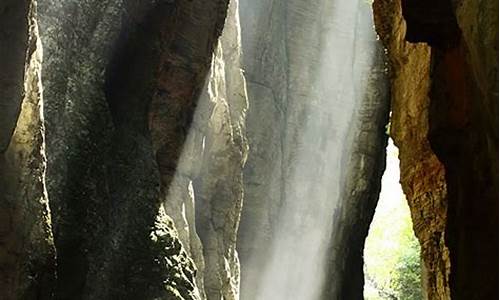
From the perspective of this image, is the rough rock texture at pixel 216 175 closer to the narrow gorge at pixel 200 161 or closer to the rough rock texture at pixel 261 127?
the narrow gorge at pixel 200 161

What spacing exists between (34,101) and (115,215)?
278 cm

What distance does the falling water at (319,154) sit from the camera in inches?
1017

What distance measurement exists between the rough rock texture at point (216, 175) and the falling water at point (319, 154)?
5.14 m

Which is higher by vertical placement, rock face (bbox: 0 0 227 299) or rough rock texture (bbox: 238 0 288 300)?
rough rock texture (bbox: 238 0 288 300)

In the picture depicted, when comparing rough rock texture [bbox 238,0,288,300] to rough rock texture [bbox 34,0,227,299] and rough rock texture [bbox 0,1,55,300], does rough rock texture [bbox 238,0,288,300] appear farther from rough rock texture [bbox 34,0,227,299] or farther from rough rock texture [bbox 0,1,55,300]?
rough rock texture [bbox 0,1,55,300]

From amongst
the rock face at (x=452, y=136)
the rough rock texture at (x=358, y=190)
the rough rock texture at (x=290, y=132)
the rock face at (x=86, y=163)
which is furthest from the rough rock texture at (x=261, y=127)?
the rock face at (x=452, y=136)

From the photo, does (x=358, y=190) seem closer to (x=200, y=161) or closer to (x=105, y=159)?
(x=200, y=161)

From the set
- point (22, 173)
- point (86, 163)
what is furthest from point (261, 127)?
point (22, 173)

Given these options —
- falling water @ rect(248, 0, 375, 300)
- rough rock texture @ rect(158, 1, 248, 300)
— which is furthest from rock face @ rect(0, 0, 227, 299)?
falling water @ rect(248, 0, 375, 300)

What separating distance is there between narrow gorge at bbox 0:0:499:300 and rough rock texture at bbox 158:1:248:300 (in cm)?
5

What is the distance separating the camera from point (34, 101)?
10.1m

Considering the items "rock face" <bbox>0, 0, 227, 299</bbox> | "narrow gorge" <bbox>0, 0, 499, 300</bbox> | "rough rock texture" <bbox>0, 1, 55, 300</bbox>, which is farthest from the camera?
"rock face" <bbox>0, 0, 227, 299</bbox>

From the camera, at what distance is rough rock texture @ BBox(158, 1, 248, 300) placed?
16.8m

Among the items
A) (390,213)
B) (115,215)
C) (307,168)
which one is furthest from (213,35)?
(390,213)
